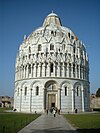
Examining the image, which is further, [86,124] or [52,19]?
[52,19]

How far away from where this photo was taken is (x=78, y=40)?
186ft

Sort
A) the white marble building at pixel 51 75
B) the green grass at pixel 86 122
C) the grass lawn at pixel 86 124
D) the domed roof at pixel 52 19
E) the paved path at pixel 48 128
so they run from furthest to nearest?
the domed roof at pixel 52 19 → the white marble building at pixel 51 75 → the green grass at pixel 86 122 → the grass lawn at pixel 86 124 → the paved path at pixel 48 128

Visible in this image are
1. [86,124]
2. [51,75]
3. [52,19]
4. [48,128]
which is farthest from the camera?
[52,19]

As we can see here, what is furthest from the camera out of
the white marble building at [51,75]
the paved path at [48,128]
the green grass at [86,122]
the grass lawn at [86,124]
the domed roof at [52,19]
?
the domed roof at [52,19]

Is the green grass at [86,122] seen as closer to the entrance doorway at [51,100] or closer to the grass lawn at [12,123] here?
the grass lawn at [12,123]

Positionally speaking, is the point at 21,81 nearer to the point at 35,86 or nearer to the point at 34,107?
the point at 35,86

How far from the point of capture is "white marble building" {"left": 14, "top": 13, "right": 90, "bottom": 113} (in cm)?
4681

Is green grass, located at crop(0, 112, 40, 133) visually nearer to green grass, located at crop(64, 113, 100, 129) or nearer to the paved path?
the paved path

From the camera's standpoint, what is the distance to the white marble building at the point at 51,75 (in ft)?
154

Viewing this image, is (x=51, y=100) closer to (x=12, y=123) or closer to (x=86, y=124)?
(x=12, y=123)

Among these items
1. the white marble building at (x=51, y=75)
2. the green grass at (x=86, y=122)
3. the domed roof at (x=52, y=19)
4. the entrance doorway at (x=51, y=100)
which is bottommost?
the green grass at (x=86, y=122)

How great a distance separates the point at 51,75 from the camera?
47344 millimetres

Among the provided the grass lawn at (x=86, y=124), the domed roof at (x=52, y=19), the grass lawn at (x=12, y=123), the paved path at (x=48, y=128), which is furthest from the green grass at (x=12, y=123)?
the domed roof at (x=52, y=19)

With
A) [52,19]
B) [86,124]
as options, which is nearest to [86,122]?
[86,124]
